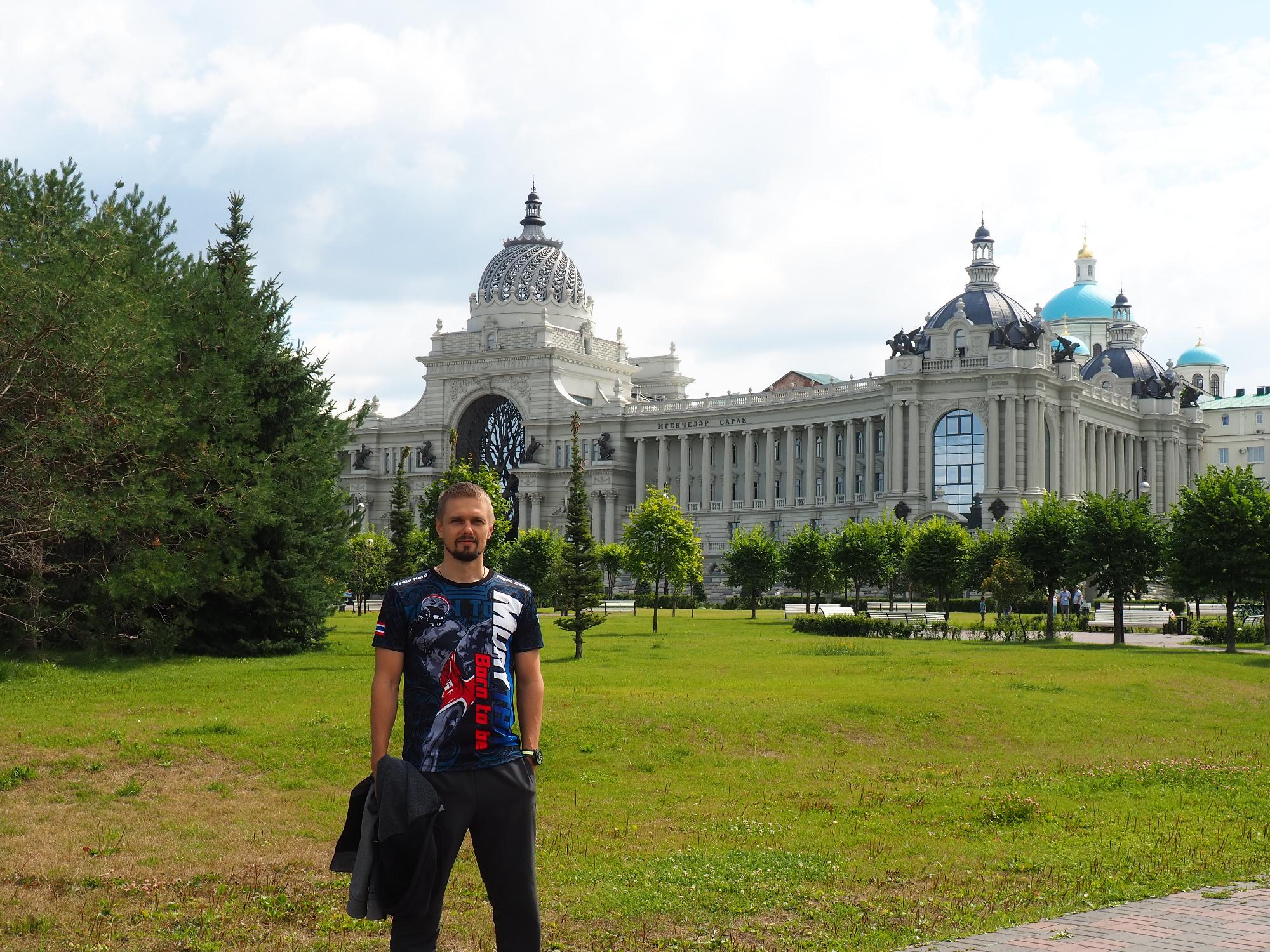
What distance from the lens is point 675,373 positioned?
13762 cm

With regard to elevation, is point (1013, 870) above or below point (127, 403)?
below

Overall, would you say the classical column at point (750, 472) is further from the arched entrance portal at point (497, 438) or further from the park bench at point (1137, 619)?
the park bench at point (1137, 619)

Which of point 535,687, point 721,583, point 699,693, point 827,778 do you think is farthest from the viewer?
point 721,583

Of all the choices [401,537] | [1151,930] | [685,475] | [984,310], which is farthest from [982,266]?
[1151,930]

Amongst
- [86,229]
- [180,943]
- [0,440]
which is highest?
[86,229]

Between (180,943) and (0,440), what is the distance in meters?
22.7

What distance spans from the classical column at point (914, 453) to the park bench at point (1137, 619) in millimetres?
27226

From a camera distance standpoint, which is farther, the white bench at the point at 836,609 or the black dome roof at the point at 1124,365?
the black dome roof at the point at 1124,365

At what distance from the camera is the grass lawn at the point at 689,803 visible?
11844 mm

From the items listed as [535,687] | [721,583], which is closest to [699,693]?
[535,687]

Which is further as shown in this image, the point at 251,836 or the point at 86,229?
the point at 86,229

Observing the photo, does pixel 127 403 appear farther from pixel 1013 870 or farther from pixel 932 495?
pixel 932 495

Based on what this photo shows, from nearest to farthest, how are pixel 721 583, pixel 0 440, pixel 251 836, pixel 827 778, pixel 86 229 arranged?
pixel 251 836, pixel 827 778, pixel 0 440, pixel 86 229, pixel 721 583

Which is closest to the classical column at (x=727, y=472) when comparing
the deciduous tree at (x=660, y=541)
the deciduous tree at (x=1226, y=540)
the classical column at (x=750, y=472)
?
the classical column at (x=750, y=472)
